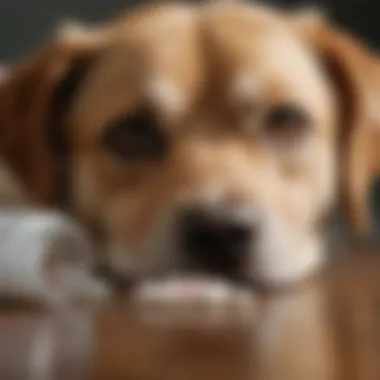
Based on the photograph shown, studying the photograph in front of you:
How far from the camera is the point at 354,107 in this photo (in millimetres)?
1148

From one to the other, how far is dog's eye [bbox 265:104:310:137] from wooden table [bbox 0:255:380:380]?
0.22m

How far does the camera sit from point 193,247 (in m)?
1.01

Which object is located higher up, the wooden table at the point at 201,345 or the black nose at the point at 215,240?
the black nose at the point at 215,240

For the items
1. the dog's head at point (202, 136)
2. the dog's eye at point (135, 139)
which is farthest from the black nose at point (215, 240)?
the dog's eye at point (135, 139)

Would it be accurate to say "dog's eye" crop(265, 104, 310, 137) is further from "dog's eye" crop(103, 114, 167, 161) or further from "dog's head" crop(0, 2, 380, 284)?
"dog's eye" crop(103, 114, 167, 161)

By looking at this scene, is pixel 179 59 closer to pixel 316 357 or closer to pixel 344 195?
pixel 344 195

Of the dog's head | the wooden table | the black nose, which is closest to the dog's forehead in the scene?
the dog's head

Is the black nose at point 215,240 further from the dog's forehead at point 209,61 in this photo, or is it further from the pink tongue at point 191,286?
the dog's forehead at point 209,61

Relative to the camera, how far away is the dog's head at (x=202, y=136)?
101 cm

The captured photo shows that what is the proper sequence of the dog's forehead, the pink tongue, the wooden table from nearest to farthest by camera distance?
the wooden table < the pink tongue < the dog's forehead

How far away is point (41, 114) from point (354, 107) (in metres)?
0.34

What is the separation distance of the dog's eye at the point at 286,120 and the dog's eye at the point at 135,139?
112 mm

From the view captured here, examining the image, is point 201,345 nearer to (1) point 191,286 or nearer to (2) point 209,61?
(1) point 191,286

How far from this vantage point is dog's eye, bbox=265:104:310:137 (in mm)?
1092
